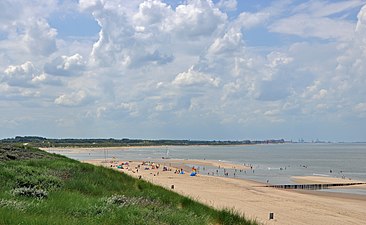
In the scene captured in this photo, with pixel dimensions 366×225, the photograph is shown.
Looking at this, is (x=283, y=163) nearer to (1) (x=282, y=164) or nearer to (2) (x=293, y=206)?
(1) (x=282, y=164)

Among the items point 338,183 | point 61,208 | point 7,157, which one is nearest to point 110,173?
point 7,157

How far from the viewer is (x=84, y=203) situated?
35.0ft

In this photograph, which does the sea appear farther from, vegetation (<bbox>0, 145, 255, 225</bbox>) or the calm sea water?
vegetation (<bbox>0, 145, 255, 225</bbox>)

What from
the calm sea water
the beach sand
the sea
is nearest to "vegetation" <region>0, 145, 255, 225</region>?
the beach sand

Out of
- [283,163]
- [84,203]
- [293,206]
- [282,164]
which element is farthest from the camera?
[283,163]

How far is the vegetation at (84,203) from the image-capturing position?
8789mm

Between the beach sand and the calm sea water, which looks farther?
the calm sea water

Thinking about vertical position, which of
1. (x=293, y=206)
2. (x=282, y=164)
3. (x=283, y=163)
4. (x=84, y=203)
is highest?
(x=84, y=203)

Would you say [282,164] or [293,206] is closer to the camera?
[293,206]

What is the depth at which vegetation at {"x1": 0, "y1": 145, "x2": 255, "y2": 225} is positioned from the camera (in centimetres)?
879

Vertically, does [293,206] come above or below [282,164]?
below

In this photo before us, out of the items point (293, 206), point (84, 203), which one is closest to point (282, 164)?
point (293, 206)

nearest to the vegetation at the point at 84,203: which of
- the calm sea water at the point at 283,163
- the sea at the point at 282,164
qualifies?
the sea at the point at 282,164

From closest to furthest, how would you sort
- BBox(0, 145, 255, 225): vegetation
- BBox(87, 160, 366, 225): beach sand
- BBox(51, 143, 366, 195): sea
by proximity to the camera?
BBox(0, 145, 255, 225): vegetation
BBox(87, 160, 366, 225): beach sand
BBox(51, 143, 366, 195): sea
